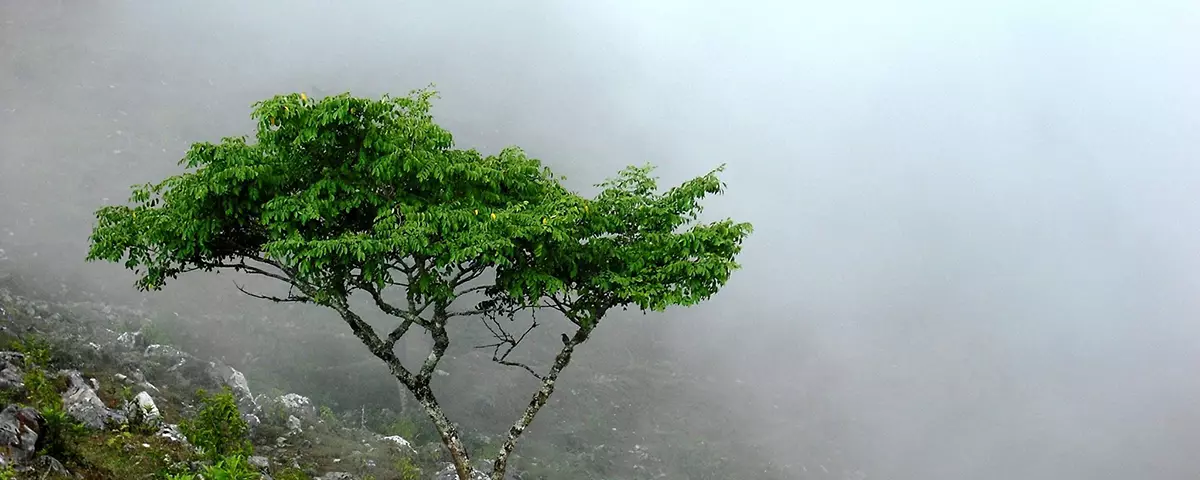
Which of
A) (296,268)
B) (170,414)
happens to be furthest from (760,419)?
(296,268)

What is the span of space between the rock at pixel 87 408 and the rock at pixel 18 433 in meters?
1.42

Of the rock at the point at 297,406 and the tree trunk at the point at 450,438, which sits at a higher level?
the rock at the point at 297,406

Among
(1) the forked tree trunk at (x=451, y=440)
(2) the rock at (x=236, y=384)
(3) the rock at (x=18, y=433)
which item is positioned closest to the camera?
(3) the rock at (x=18, y=433)

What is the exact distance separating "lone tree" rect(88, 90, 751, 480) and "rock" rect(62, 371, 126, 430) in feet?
6.97

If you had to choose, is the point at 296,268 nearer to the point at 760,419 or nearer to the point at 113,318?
the point at 113,318

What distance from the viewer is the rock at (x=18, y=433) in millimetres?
7164

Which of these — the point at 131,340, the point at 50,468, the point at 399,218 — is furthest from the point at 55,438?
the point at 131,340

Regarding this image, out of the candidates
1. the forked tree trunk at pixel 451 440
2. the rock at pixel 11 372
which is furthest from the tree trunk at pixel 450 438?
the rock at pixel 11 372

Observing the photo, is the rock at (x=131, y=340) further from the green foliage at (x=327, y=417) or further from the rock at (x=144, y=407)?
the rock at (x=144, y=407)

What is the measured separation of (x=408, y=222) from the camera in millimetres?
7340

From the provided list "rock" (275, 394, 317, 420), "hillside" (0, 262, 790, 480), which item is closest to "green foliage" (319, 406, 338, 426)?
"hillside" (0, 262, 790, 480)

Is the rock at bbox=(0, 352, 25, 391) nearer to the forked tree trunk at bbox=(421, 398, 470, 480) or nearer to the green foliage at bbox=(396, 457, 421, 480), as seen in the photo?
the green foliage at bbox=(396, 457, 421, 480)

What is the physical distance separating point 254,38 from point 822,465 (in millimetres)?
29662

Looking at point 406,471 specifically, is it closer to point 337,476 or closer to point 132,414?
point 337,476
